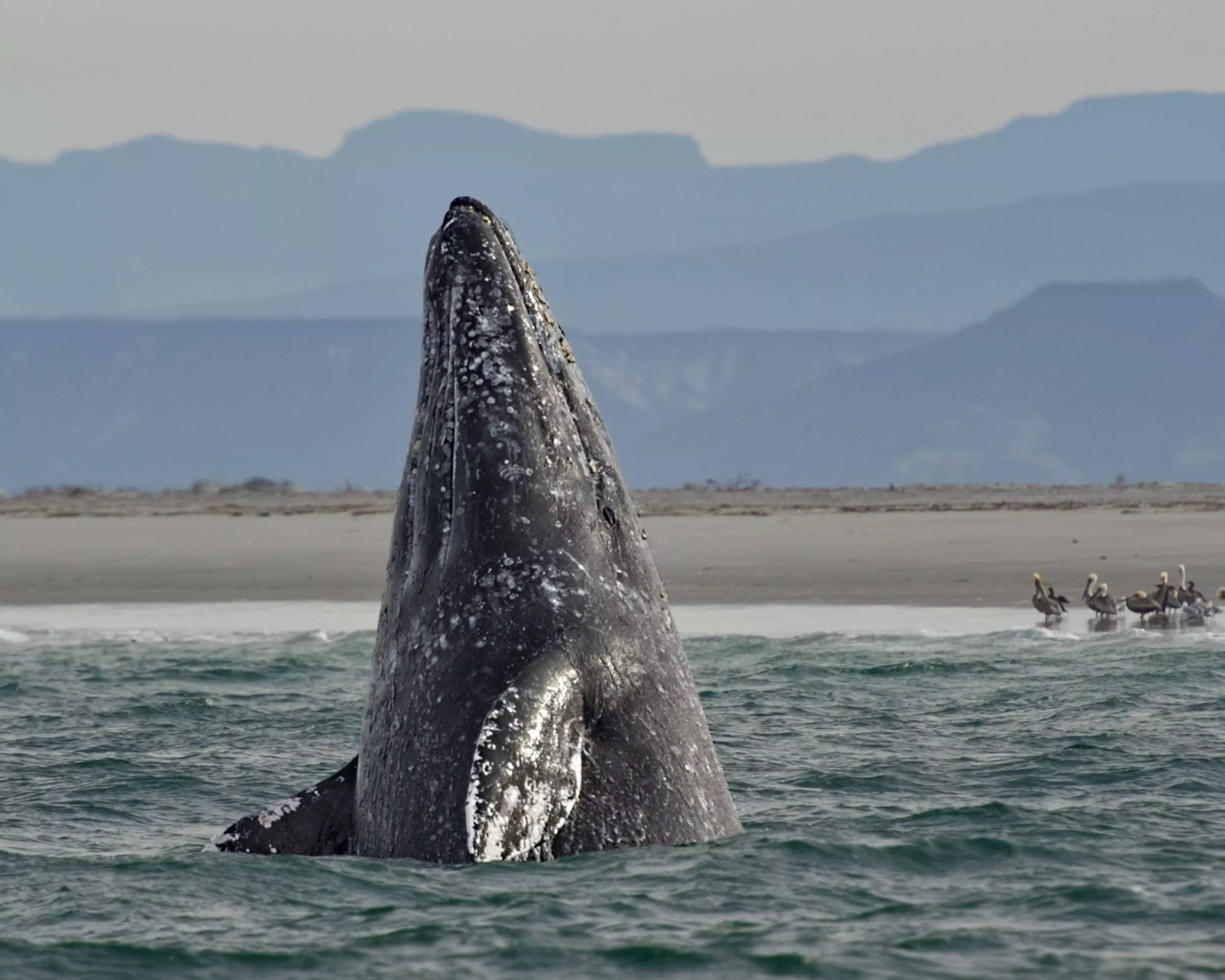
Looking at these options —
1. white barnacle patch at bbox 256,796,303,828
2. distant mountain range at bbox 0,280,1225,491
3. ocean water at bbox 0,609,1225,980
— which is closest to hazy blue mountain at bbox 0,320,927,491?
distant mountain range at bbox 0,280,1225,491

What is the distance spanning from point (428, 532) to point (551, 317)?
1.00 meters

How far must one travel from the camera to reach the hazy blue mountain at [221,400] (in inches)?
7313

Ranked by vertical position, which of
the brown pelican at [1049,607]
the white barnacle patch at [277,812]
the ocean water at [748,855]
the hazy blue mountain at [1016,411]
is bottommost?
the ocean water at [748,855]

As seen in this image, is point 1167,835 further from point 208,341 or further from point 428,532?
point 208,341

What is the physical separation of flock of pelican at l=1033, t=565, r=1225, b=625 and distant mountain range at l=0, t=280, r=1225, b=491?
133464 millimetres

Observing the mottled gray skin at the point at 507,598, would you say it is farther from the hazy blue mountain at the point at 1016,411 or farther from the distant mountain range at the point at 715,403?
the hazy blue mountain at the point at 1016,411

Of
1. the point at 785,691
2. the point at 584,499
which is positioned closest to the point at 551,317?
the point at 584,499

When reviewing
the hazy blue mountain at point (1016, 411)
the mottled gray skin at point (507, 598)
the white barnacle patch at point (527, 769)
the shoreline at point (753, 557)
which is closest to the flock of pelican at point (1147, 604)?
the shoreline at point (753, 557)

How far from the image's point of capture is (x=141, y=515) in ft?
107

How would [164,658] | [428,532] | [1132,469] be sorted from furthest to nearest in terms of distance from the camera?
1. [1132,469]
2. [164,658]
3. [428,532]

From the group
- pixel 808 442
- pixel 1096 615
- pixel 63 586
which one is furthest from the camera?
pixel 808 442

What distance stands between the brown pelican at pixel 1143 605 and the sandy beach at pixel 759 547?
1765 millimetres

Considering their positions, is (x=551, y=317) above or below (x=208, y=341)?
below

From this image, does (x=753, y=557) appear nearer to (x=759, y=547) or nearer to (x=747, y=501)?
(x=759, y=547)
